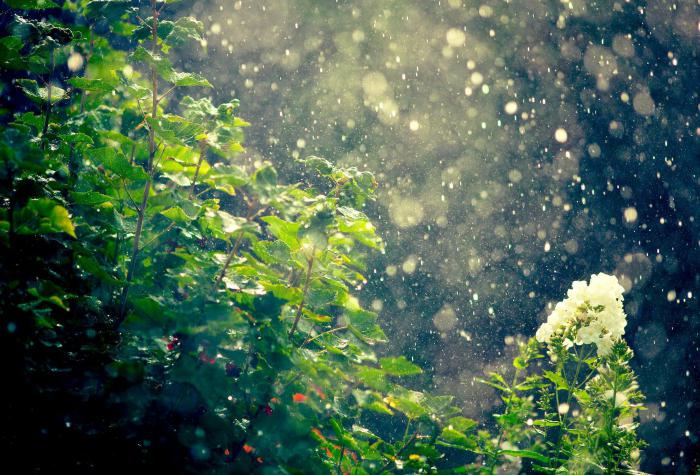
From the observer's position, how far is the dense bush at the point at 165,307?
2.25 feet

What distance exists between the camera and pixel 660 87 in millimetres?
4324

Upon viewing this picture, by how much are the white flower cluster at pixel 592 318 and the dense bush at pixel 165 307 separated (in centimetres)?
68

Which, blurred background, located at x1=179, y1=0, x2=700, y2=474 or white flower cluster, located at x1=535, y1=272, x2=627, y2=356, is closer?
white flower cluster, located at x1=535, y1=272, x2=627, y2=356

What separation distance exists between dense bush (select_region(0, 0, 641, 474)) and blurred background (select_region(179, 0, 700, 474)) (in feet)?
9.33

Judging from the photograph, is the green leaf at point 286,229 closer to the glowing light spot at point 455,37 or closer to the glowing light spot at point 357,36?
the glowing light spot at point 357,36

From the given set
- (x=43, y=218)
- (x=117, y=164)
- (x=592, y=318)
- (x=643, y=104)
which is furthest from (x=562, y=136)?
(x=43, y=218)

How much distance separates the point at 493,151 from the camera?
4.09 m

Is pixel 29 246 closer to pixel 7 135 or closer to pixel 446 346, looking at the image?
pixel 7 135

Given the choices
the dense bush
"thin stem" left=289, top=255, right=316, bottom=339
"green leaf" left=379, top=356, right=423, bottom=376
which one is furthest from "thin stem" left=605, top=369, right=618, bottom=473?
"thin stem" left=289, top=255, right=316, bottom=339

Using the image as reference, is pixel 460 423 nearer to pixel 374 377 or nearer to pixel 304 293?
pixel 374 377

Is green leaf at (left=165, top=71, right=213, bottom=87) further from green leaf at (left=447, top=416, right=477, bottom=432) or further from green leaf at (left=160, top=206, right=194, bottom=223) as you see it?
green leaf at (left=447, top=416, right=477, bottom=432)

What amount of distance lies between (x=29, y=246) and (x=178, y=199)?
0.96ft

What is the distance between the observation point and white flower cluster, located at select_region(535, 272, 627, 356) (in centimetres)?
156

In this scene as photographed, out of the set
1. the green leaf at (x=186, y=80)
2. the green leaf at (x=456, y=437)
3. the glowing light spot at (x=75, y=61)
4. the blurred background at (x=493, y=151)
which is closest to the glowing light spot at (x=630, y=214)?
the blurred background at (x=493, y=151)
